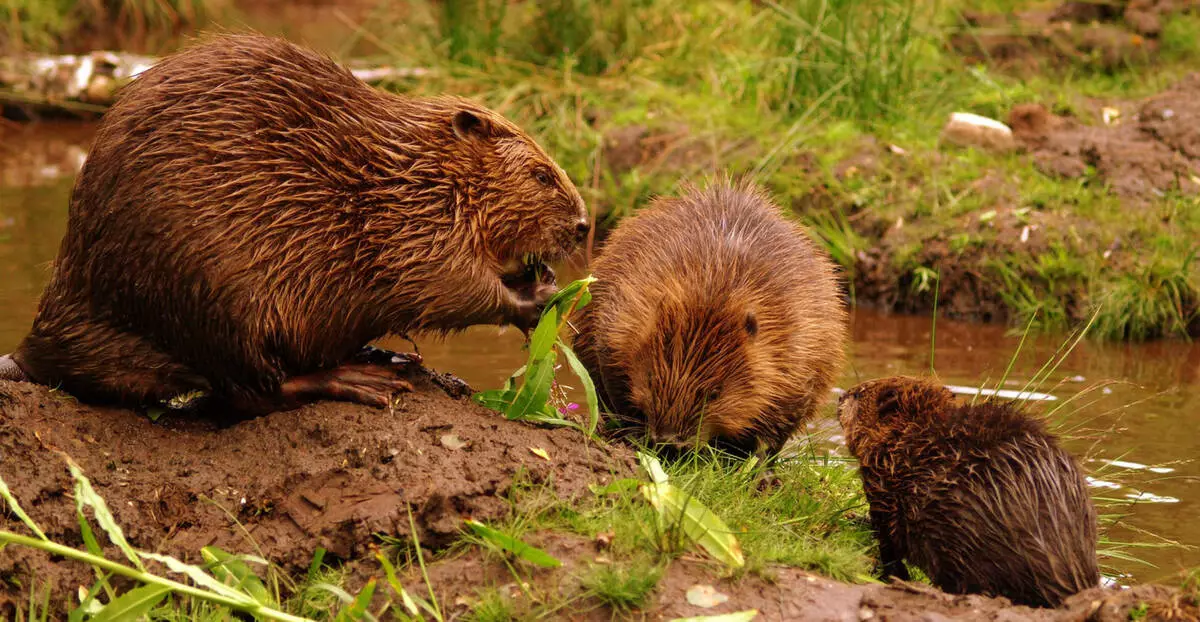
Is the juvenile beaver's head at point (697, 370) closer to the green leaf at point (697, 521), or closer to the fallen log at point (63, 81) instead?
the green leaf at point (697, 521)

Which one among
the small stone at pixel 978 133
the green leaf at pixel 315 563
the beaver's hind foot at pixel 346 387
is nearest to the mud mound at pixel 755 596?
the green leaf at pixel 315 563

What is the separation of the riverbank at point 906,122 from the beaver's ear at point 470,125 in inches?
112

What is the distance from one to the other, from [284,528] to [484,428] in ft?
2.17

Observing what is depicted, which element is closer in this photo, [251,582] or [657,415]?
[251,582]

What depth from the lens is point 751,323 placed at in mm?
4469

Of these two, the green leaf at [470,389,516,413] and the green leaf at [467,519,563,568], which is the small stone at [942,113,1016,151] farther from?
the green leaf at [467,519,563,568]

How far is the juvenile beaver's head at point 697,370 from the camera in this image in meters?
4.39

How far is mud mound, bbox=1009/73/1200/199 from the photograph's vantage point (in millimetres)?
7797

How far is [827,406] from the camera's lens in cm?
555

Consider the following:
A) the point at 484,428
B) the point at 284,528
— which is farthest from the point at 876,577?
the point at 284,528

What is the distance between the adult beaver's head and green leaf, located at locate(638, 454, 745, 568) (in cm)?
97

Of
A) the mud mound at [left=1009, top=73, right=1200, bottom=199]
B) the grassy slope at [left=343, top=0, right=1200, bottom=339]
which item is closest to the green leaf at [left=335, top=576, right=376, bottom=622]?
the grassy slope at [left=343, top=0, right=1200, bottom=339]

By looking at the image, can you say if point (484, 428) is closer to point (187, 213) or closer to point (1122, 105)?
point (187, 213)

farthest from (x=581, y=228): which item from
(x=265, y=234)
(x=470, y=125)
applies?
(x=265, y=234)
